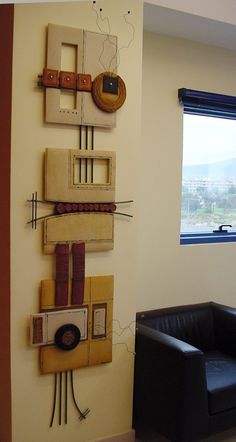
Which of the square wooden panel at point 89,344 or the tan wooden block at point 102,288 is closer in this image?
the square wooden panel at point 89,344

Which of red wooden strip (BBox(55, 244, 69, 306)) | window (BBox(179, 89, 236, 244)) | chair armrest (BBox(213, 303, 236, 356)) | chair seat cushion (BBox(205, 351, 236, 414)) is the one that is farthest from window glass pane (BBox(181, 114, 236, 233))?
red wooden strip (BBox(55, 244, 69, 306))

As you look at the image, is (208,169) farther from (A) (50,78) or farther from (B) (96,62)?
(A) (50,78)

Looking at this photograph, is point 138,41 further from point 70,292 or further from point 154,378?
point 154,378

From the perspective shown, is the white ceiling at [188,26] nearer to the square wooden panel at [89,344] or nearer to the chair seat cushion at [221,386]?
the square wooden panel at [89,344]

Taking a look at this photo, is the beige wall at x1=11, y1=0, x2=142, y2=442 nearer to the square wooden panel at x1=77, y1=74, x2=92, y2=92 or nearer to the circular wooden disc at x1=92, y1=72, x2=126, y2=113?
the circular wooden disc at x1=92, y1=72, x2=126, y2=113

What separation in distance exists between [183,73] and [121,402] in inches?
91.1

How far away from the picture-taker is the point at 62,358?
7.18 ft

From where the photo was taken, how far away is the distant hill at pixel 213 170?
10.7 feet

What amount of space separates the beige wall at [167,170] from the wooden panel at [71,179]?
0.71 metres

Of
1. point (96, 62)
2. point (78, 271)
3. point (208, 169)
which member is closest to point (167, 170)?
point (208, 169)

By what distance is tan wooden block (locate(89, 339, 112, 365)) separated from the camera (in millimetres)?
2277

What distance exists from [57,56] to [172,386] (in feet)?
5.97

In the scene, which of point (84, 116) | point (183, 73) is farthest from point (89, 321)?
point (183, 73)

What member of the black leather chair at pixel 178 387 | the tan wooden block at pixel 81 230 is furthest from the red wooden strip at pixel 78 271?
the black leather chair at pixel 178 387
